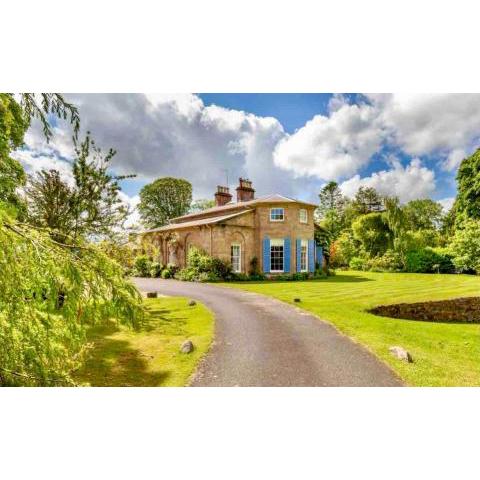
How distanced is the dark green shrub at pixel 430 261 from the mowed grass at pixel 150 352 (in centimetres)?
434

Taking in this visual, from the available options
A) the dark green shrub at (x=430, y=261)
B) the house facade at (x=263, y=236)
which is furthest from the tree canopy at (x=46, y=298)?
the house facade at (x=263, y=236)

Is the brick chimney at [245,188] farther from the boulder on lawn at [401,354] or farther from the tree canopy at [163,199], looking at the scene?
the boulder on lawn at [401,354]

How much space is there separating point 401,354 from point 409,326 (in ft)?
4.81

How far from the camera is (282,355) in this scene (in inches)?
137

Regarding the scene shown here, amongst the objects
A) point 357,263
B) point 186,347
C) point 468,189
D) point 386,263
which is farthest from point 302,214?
point 186,347

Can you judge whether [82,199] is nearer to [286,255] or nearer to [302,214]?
[286,255]

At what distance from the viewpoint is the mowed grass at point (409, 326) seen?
10.5ft

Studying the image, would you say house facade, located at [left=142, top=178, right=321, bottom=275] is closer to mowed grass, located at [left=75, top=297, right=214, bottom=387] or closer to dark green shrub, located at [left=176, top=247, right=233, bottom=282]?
dark green shrub, located at [left=176, top=247, right=233, bottom=282]

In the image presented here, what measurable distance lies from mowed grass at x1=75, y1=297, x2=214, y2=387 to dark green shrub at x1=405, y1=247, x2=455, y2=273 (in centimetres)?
434

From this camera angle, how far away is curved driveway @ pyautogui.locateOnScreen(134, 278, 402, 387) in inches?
120

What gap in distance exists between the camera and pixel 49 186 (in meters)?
4.67

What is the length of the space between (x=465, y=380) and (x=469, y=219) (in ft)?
9.36
